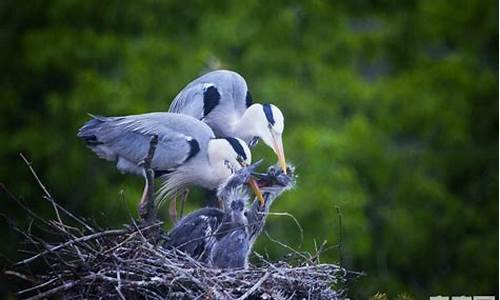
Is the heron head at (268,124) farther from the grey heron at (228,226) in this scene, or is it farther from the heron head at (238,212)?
the heron head at (238,212)

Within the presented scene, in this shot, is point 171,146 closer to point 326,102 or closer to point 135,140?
point 135,140

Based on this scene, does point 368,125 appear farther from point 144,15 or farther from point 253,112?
point 253,112

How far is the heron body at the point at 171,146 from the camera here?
802cm

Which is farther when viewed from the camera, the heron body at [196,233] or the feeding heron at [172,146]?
the feeding heron at [172,146]

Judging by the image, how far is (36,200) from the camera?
15.8 metres

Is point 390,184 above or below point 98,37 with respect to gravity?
below

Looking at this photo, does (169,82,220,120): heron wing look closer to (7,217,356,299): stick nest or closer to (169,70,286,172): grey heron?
(169,70,286,172): grey heron

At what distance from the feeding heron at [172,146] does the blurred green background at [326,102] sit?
587cm

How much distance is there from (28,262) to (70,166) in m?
10.3

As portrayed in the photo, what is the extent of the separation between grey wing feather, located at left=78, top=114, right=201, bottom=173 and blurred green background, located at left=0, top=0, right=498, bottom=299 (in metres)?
5.93

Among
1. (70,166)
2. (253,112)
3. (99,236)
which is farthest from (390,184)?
(99,236)

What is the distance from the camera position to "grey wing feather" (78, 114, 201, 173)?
804 cm

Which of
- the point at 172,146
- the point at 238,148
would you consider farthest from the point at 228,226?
the point at 172,146

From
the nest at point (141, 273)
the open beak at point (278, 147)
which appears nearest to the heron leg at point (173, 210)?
the open beak at point (278, 147)
